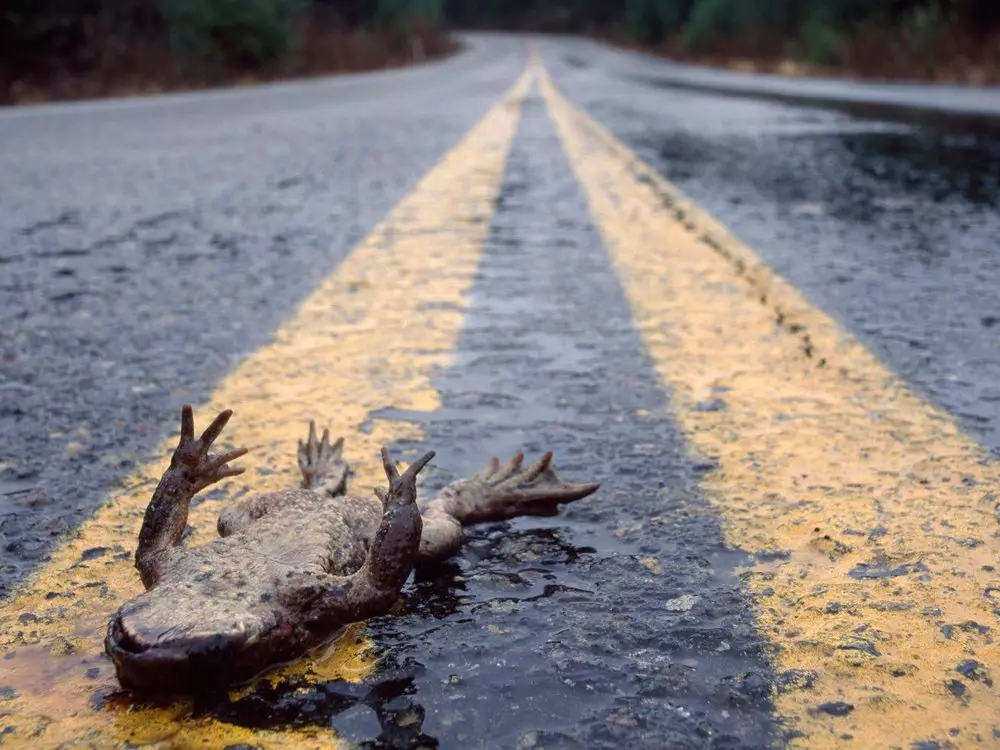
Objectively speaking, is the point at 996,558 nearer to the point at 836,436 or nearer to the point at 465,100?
the point at 836,436

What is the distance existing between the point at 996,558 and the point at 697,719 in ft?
2.53

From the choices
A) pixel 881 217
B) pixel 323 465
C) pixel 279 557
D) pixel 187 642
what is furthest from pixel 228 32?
pixel 187 642

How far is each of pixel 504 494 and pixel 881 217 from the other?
14.1ft

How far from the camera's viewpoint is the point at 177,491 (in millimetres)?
1951

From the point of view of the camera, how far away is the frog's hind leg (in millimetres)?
2064

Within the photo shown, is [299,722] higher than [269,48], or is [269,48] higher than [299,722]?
[269,48]

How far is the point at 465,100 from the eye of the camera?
18.8m

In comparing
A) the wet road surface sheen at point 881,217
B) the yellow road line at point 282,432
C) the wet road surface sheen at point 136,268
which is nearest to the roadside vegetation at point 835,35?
the wet road surface sheen at point 881,217

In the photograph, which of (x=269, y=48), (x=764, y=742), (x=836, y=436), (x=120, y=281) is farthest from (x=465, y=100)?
(x=764, y=742)

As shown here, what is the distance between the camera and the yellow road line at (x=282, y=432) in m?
1.45

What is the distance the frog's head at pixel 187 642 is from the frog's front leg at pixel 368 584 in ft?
0.26

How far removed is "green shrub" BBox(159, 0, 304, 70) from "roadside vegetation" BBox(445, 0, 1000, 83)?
13.7m

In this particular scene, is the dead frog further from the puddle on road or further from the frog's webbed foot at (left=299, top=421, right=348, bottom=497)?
the puddle on road

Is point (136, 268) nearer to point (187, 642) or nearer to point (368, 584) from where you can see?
point (368, 584)
